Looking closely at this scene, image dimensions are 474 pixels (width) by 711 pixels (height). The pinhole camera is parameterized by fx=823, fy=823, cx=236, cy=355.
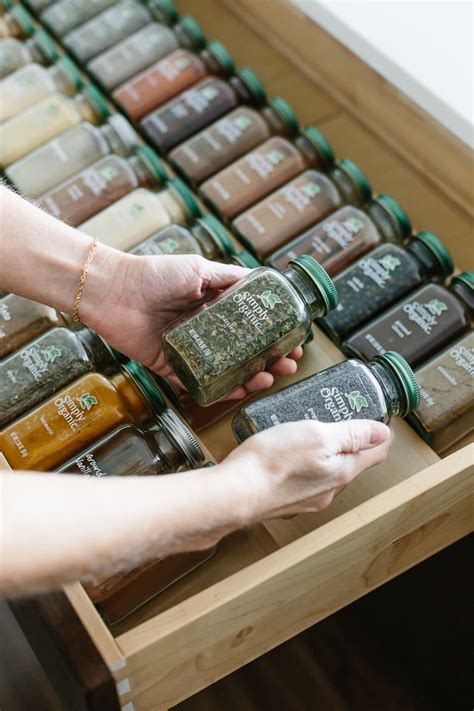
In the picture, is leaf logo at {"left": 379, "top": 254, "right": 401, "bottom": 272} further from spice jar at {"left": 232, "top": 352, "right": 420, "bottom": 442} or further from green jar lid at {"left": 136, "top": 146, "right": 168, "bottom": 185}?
green jar lid at {"left": 136, "top": 146, "right": 168, "bottom": 185}

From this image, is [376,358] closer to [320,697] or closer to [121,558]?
[121,558]

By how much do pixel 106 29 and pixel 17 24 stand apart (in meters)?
0.16

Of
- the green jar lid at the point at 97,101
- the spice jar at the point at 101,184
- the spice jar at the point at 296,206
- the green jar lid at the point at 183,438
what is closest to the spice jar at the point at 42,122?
the green jar lid at the point at 97,101

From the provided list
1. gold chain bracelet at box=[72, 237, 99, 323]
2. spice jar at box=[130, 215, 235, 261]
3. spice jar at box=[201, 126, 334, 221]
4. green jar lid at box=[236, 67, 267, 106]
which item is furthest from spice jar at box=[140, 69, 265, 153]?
gold chain bracelet at box=[72, 237, 99, 323]

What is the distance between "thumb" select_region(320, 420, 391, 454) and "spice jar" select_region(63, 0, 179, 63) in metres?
0.91

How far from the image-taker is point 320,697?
1165 millimetres

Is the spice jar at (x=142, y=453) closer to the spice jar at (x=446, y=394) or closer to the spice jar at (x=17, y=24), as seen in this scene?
the spice jar at (x=446, y=394)

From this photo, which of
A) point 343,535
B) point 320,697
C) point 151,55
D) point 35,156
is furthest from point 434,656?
point 151,55

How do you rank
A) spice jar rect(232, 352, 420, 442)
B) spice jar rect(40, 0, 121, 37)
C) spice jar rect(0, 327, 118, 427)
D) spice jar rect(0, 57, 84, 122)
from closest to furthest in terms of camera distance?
spice jar rect(232, 352, 420, 442) → spice jar rect(0, 327, 118, 427) → spice jar rect(0, 57, 84, 122) → spice jar rect(40, 0, 121, 37)

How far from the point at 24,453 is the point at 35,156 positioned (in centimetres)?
52

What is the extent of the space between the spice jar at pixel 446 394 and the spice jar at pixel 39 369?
0.42 m

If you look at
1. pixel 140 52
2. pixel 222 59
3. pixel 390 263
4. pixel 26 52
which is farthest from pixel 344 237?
pixel 26 52

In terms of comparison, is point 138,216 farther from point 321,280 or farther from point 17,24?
point 17,24

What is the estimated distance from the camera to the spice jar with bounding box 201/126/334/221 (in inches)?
48.4
